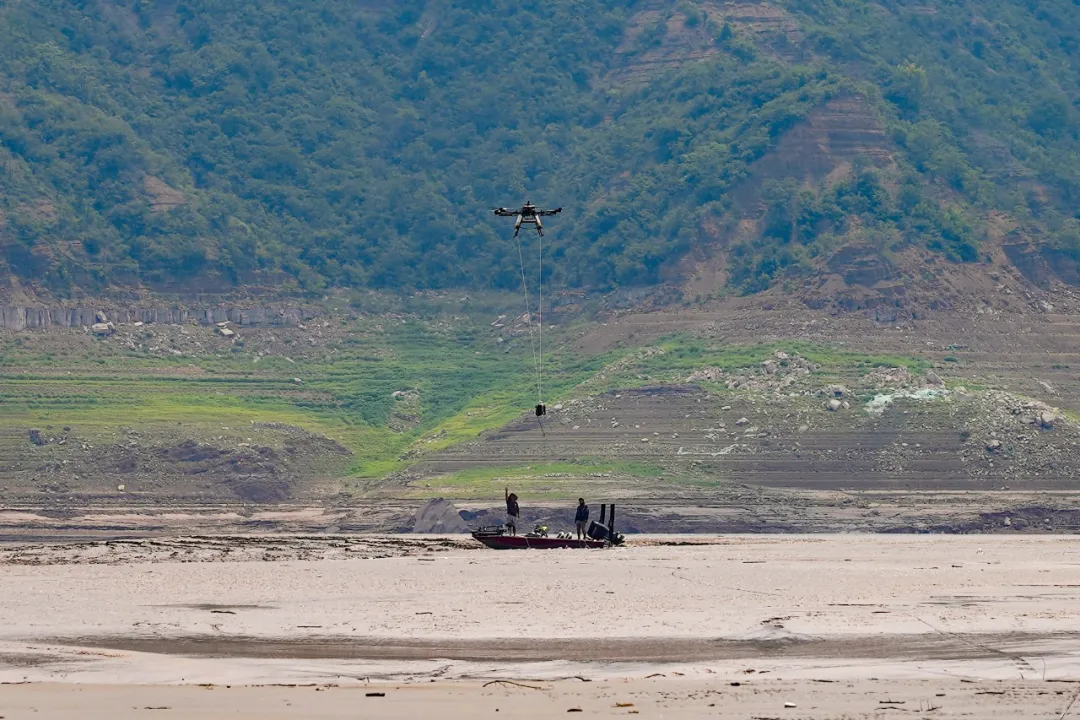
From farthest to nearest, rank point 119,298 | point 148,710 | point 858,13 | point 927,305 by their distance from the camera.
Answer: point 858,13 → point 119,298 → point 927,305 → point 148,710

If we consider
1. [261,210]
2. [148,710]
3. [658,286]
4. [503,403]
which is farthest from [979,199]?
[148,710]

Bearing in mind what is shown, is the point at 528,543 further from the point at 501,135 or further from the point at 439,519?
the point at 501,135

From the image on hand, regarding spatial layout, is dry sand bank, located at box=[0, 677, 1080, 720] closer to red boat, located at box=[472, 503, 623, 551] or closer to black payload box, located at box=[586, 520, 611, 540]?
red boat, located at box=[472, 503, 623, 551]

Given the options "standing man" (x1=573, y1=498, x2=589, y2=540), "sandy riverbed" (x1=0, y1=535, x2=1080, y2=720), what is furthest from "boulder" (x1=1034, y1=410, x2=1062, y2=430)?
"sandy riverbed" (x1=0, y1=535, x2=1080, y2=720)

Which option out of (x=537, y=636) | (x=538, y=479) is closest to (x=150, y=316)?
(x=538, y=479)

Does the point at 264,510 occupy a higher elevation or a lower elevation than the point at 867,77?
lower

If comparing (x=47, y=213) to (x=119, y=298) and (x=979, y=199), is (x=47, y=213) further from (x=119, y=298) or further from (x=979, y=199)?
(x=979, y=199)
